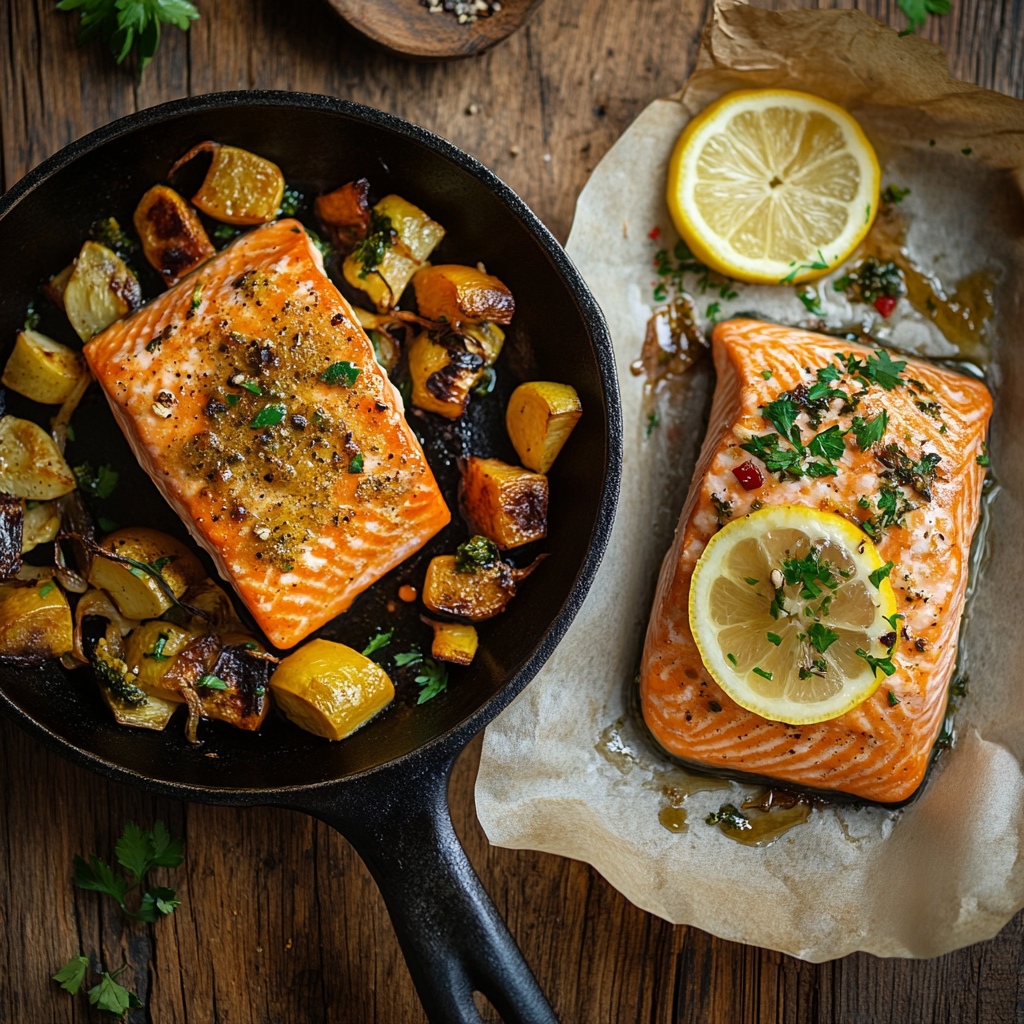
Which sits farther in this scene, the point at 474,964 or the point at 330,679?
the point at 330,679

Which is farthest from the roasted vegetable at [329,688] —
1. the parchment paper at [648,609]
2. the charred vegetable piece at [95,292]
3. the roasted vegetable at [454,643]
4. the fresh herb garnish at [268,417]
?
the charred vegetable piece at [95,292]

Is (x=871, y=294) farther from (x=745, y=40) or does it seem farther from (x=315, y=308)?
(x=315, y=308)

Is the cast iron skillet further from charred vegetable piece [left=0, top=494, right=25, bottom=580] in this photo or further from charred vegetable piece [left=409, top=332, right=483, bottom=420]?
charred vegetable piece [left=0, top=494, right=25, bottom=580]

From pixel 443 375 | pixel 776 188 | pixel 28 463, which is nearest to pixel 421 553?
pixel 443 375

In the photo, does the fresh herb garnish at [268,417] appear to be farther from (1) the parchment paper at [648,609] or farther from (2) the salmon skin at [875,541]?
(2) the salmon skin at [875,541]

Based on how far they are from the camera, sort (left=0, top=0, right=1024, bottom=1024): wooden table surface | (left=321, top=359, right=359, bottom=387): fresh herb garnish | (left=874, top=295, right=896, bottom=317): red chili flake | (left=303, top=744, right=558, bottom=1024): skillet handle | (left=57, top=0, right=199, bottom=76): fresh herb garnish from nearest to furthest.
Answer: (left=303, top=744, right=558, bottom=1024): skillet handle → (left=321, top=359, right=359, bottom=387): fresh herb garnish → (left=57, top=0, right=199, bottom=76): fresh herb garnish → (left=0, top=0, right=1024, bottom=1024): wooden table surface → (left=874, top=295, right=896, bottom=317): red chili flake

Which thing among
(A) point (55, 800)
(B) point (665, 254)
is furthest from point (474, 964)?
(B) point (665, 254)

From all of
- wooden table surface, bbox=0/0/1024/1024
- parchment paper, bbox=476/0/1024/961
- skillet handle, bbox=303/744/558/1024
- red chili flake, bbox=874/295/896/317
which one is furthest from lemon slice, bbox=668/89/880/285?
skillet handle, bbox=303/744/558/1024
